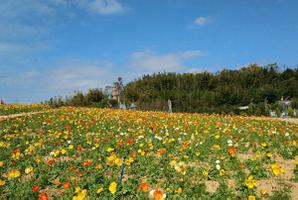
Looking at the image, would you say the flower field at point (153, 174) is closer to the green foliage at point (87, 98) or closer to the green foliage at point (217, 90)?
the green foliage at point (217, 90)

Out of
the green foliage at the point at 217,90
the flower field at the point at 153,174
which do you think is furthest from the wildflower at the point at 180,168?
the green foliage at the point at 217,90

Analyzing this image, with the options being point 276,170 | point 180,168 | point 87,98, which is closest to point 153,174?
point 180,168

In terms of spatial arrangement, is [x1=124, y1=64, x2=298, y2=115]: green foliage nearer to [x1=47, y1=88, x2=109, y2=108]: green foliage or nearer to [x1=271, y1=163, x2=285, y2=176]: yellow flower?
A: [x1=47, y1=88, x2=109, y2=108]: green foliage

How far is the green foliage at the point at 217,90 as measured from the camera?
27.2m

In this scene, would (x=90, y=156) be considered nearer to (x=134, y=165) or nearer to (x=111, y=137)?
(x=134, y=165)

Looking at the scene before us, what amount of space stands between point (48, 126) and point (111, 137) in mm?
3659

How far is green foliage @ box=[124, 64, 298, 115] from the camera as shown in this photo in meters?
27.2

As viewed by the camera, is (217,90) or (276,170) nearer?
(276,170)

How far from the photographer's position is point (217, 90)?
3216 centimetres

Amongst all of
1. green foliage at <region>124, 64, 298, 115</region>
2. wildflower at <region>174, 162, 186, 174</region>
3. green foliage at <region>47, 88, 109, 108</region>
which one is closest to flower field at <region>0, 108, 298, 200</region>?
wildflower at <region>174, 162, 186, 174</region>

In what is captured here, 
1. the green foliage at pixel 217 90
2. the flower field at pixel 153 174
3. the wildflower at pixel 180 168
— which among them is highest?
the green foliage at pixel 217 90

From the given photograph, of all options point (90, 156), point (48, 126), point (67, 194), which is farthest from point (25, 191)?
point (48, 126)

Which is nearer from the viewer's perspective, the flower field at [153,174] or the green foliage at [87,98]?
the flower field at [153,174]

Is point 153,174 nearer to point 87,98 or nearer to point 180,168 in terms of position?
point 180,168
